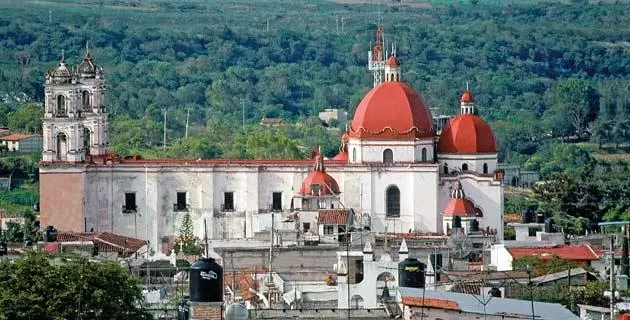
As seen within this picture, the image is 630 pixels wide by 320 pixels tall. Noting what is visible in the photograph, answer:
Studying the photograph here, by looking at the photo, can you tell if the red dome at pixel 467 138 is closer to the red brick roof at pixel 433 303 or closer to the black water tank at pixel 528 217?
the black water tank at pixel 528 217

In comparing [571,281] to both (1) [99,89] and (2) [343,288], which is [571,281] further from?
(1) [99,89]

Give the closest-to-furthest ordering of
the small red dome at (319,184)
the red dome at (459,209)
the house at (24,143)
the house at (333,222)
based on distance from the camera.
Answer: the house at (333,222)
the red dome at (459,209)
the small red dome at (319,184)
the house at (24,143)

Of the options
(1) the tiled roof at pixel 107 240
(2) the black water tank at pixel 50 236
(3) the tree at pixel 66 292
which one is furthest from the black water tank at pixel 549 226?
(3) the tree at pixel 66 292

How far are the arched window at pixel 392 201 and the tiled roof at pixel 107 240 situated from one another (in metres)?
8.18

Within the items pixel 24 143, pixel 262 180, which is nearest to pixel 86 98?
pixel 262 180

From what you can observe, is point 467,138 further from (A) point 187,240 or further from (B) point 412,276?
(B) point 412,276

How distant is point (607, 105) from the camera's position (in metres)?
164

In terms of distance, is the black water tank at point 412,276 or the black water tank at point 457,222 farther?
the black water tank at point 457,222

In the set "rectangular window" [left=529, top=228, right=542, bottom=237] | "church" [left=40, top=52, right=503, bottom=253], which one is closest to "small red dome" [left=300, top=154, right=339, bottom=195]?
"church" [left=40, top=52, right=503, bottom=253]

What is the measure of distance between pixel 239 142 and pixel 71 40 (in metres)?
72.3

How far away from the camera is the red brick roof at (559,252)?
68375 millimetres

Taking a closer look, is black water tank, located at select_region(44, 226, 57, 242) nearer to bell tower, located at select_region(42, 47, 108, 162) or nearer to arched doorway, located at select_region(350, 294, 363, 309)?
bell tower, located at select_region(42, 47, 108, 162)

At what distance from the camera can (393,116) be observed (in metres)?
83.9

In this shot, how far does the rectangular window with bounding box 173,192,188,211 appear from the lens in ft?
274
